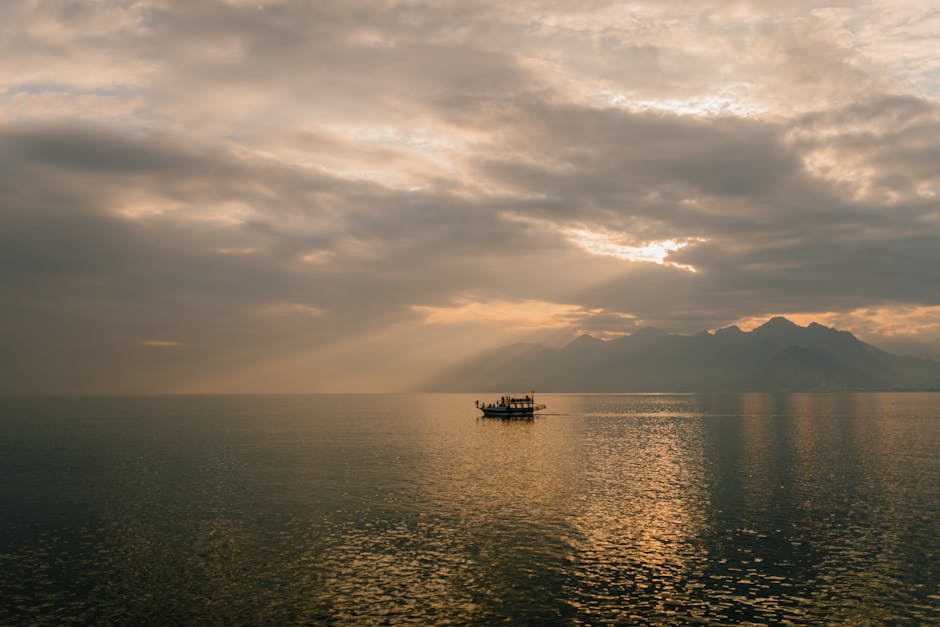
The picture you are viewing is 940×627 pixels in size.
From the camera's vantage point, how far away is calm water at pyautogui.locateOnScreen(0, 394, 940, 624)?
127ft

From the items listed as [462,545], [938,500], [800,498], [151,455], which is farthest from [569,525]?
[151,455]

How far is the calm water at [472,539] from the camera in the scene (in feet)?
127

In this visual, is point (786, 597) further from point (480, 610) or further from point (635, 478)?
Answer: point (635, 478)

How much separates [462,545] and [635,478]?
45.0m

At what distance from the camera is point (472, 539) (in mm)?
54125

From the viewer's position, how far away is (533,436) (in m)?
161

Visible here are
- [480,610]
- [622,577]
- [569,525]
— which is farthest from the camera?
[569,525]

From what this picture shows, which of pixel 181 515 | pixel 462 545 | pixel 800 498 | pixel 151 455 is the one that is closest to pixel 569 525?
pixel 462 545

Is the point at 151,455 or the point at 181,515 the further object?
the point at 151,455

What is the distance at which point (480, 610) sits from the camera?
37938 millimetres

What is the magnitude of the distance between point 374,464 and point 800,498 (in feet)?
213

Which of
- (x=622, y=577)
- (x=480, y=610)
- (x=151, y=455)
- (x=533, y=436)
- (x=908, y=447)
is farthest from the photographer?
(x=533, y=436)

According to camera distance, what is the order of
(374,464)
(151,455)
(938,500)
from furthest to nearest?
(151,455) → (374,464) → (938,500)

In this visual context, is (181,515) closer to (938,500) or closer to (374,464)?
(374,464)
